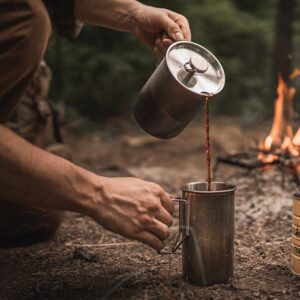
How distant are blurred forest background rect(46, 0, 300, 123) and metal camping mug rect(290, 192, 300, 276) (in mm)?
5440

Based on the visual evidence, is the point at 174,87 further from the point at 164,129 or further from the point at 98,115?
the point at 98,115

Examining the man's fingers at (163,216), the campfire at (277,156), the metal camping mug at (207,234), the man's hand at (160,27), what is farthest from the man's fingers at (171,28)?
the campfire at (277,156)

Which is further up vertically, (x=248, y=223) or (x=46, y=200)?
(x=46, y=200)

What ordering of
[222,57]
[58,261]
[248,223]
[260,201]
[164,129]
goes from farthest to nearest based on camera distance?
[222,57] → [260,201] → [248,223] → [58,261] → [164,129]

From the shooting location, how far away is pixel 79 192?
5.67 feet

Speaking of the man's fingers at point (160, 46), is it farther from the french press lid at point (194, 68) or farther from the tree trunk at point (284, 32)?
the tree trunk at point (284, 32)

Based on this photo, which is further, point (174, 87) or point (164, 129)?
point (164, 129)

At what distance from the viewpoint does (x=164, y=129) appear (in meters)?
2.30

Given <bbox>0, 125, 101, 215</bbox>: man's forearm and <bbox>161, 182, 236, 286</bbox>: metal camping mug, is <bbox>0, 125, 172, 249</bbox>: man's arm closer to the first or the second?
<bbox>0, 125, 101, 215</bbox>: man's forearm

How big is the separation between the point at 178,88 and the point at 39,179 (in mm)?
711

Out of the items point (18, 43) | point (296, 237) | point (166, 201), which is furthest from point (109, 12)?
point (296, 237)

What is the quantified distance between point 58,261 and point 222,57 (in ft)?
28.2

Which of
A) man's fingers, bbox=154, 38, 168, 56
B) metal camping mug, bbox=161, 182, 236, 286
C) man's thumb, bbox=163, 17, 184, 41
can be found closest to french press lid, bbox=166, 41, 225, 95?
man's thumb, bbox=163, 17, 184, 41

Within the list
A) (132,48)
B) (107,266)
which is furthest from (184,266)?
(132,48)
